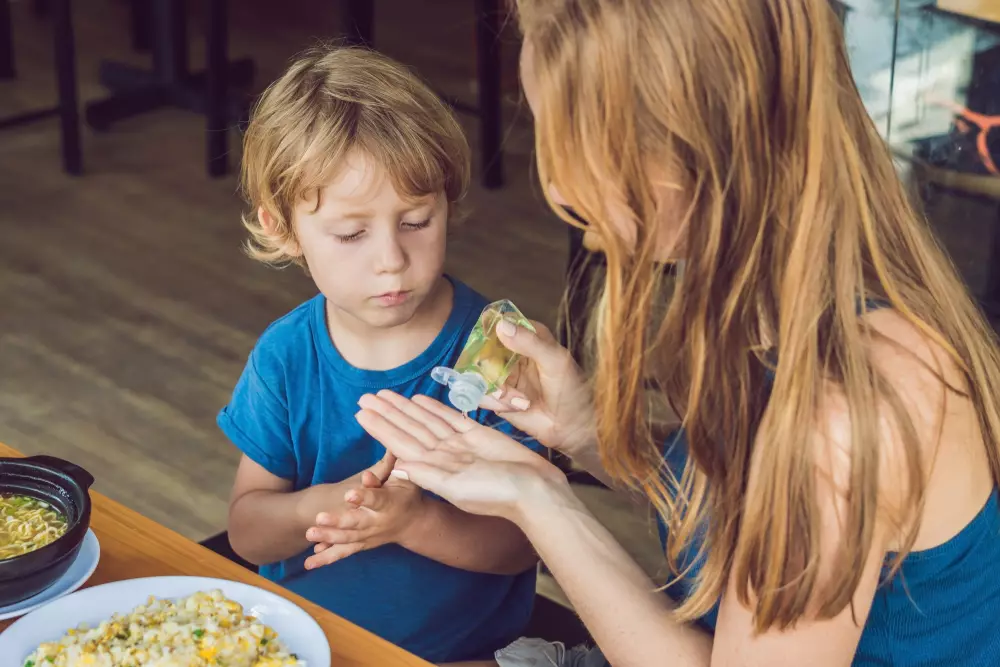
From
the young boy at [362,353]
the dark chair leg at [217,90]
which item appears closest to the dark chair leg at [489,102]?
the dark chair leg at [217,90]

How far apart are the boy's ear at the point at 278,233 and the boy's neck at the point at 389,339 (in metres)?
0.09

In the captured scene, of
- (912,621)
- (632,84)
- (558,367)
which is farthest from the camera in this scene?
(558,367)

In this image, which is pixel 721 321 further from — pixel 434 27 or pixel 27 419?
pixel 434 27

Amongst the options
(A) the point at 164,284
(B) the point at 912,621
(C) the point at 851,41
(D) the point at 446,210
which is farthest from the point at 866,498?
(A) the point at 164,284

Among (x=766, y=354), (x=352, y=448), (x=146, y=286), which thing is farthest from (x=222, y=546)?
(x=146, y=286)

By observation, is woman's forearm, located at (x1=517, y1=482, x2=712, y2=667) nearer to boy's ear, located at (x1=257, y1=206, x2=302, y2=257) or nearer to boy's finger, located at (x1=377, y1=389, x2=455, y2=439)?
boy's finger, located at (x1=377, y1=389, x2=455, y2=439)

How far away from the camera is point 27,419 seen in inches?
107

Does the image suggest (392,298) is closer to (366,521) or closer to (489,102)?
(366,521)

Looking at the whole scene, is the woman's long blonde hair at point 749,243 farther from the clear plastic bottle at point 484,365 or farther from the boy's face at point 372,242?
the boy's face at point 372,242

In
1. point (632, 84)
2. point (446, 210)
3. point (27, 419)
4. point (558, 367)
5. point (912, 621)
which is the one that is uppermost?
point (632, 84)

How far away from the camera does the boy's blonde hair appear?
138 cm

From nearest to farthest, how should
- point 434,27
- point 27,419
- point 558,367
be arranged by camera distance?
point 558,367 < point 27,419 < point 434,27

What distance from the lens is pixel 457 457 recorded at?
1.20 meters

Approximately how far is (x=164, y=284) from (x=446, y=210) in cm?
204
